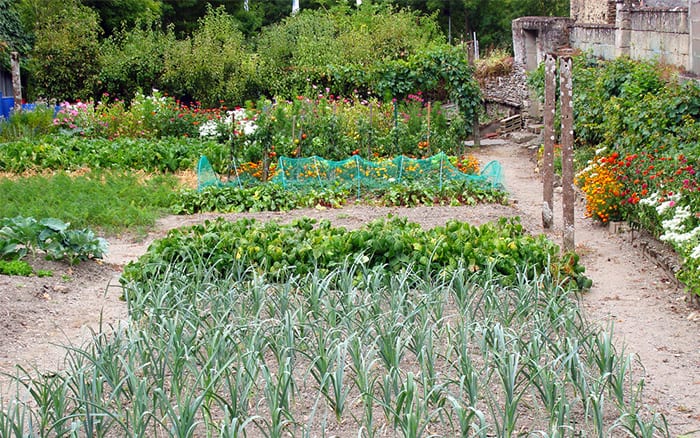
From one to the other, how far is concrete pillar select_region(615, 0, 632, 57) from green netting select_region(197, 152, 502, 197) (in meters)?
5.16

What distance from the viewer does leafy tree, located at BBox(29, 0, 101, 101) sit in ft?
67.7

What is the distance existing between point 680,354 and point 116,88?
1652 centimetres

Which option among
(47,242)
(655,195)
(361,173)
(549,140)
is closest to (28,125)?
(361,173)

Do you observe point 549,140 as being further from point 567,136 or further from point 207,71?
point 207,71

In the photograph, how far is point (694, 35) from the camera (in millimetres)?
13945

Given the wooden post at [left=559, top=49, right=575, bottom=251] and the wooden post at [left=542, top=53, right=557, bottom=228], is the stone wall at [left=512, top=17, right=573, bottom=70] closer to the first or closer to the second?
the wooden post at [left=542, top=53, right=557, bottom=228]

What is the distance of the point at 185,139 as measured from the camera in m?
15.8

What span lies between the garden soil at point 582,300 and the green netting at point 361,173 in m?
1.22

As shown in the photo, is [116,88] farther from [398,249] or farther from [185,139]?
[398,249]

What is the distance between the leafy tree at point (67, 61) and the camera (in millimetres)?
20625

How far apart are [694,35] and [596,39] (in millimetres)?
4556

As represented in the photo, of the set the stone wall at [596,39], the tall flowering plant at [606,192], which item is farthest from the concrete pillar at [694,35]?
the tall flowering plant at [606,192]

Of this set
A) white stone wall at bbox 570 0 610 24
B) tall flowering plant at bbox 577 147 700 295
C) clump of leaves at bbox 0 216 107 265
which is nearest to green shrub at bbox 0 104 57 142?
clump of leaves at bbox 0 216 107 265

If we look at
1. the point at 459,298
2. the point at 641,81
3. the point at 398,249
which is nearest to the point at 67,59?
the point at 641,81
